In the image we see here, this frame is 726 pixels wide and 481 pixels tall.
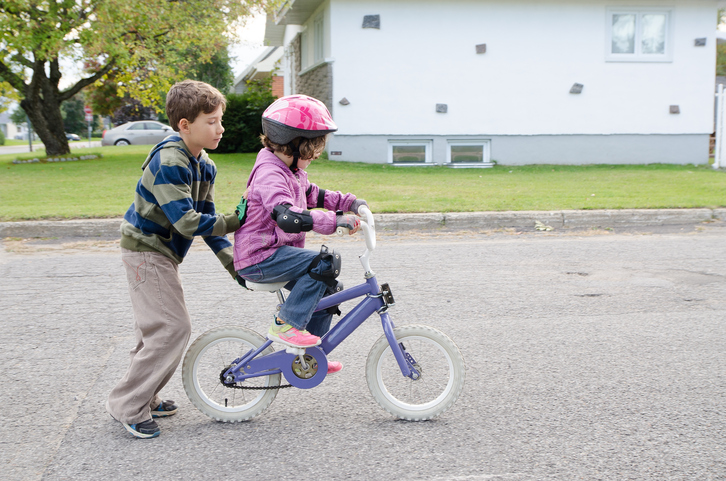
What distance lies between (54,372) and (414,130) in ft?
43.0

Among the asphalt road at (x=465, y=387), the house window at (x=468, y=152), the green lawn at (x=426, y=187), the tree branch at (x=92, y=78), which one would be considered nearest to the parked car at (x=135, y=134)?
the tree branch at (x=92, y=78)

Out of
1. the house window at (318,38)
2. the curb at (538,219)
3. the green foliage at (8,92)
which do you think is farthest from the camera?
the house window at (318,38)

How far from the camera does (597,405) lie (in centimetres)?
336

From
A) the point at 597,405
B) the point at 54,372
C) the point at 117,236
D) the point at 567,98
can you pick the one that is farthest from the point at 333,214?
the point at 567,98

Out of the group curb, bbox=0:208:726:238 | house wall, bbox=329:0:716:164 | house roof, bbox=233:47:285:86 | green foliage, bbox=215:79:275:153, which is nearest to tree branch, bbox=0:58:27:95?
green foliage, bbox=215:79:275:153

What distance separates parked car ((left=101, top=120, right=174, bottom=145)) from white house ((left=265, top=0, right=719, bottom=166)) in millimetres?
17476

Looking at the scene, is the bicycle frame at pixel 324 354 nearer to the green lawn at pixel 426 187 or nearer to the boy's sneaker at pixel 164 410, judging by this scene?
the boy's sneaker at pixel 164 410

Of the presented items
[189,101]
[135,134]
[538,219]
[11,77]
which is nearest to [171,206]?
[189,101]

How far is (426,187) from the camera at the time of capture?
11.8 metres

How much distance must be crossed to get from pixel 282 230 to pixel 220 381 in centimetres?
91

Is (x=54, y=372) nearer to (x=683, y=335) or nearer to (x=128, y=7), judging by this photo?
(x=683, y=335)

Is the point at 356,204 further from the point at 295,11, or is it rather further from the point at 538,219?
the point at 295,11

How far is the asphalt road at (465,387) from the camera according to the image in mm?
2807

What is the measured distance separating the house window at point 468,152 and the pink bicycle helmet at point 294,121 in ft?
45.0
